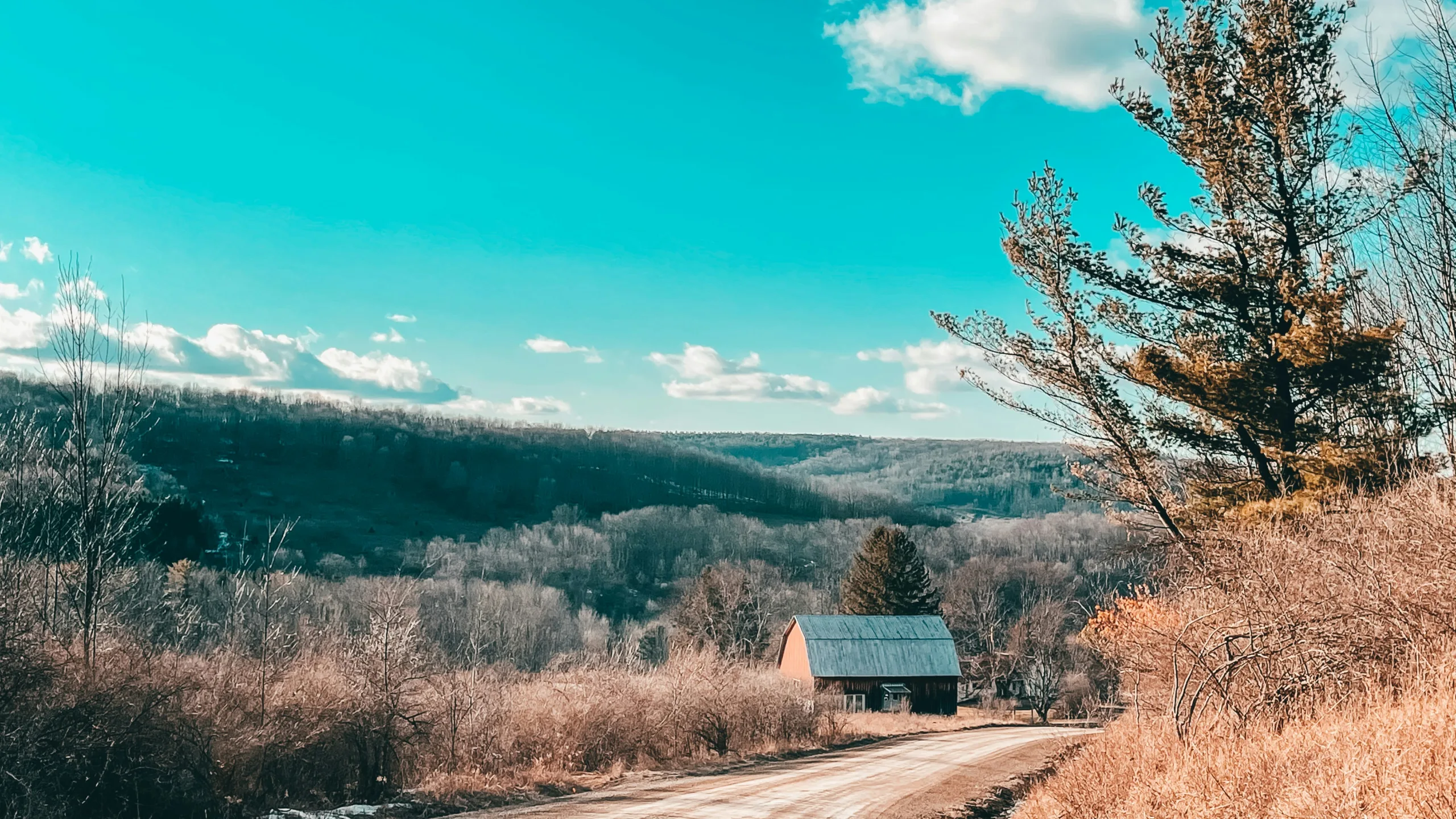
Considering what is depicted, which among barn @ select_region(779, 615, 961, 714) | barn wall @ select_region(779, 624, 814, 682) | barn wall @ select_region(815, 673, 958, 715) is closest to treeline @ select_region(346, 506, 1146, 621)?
barn wall @ select_region(779, 624, 814, 682)

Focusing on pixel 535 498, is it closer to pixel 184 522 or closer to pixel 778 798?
pixel 184 522

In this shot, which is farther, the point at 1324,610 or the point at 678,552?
the point at 678,552

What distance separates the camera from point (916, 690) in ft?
158

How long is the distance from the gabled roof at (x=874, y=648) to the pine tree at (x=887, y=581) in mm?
3430

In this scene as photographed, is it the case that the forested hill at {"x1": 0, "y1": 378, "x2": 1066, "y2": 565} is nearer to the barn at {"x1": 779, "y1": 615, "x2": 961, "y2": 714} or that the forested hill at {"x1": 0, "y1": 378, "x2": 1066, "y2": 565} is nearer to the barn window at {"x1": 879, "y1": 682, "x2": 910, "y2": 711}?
the barn at {"x1": 779, "y1": 615, "x2": 961, "y2": 714}

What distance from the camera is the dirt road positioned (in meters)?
13.6

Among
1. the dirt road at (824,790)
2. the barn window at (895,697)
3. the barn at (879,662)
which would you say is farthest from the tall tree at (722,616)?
the dirt road at (824,790)

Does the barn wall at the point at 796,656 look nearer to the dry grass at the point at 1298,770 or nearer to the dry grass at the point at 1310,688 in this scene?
the dry grass at the point at 1310,688

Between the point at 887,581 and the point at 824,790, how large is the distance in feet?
126

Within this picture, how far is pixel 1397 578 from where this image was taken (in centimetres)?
959

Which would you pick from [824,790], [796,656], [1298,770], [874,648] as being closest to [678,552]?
[796,656]

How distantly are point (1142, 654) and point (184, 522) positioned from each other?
3225 inches

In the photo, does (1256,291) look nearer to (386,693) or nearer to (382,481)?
(386,693)

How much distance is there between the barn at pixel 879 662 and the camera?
47.0 m
